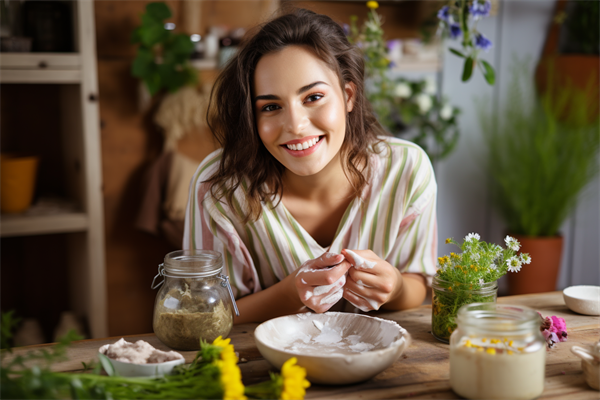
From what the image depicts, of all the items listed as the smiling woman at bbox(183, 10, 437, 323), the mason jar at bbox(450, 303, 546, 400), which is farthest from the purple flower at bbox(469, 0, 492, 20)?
the mason jar at bbox(450, 303, 546, 400)

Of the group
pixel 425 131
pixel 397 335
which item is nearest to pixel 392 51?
pixel 425 131

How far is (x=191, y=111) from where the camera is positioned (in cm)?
241

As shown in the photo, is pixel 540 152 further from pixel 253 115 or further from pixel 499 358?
pixel 499 358

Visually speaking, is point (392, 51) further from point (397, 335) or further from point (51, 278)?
point (397, 335)

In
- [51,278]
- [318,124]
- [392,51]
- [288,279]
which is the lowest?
[51,278]

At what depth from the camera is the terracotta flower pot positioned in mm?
2725

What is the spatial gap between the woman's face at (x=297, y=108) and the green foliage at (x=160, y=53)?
1205 mm

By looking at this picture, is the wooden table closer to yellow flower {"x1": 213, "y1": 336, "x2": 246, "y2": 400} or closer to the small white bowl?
the small white bowl

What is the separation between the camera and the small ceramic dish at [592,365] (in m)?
0.80

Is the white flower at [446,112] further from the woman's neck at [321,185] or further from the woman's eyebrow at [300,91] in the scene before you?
the woman's eyebrow at [300,91]

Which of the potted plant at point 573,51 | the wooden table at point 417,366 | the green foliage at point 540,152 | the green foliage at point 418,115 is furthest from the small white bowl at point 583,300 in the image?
the potted plant at point 573,51

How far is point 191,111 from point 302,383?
1888mm

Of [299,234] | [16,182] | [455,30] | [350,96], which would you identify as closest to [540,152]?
[455,30]

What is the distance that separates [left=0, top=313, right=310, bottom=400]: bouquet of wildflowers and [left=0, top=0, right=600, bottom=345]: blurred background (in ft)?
3.65
